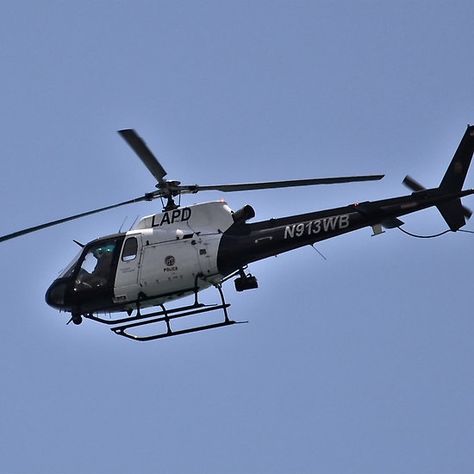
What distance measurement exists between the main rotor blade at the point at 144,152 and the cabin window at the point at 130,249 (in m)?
1.04

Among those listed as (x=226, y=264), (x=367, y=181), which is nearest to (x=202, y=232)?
(x=226, y=264)

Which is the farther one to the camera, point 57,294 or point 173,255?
point 57,294

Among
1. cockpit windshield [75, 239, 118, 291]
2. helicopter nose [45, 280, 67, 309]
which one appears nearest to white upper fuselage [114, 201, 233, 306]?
cockpit windshield [75, 239, 118, 291]

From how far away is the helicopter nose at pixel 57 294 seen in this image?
3222 cm

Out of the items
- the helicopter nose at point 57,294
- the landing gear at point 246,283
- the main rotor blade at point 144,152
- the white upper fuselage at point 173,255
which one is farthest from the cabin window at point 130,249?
the landing gear at point 246,283

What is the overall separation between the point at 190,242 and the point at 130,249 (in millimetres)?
1087

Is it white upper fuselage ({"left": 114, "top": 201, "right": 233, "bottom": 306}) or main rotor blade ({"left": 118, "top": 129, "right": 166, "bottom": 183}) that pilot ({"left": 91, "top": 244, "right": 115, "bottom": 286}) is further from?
main rotor blade ({"left": 118, "top": 129, "right": 166, "bottom": 183})

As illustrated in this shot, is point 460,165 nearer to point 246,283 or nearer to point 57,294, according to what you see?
point 246,283

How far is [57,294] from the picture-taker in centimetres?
3228

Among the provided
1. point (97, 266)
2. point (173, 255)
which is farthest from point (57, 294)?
point (173, 255)

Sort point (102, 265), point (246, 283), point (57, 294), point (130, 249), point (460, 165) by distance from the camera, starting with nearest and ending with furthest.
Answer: point (460, 165), point (246, 283), point (130, 249), point (102, 265), point (57, 294)

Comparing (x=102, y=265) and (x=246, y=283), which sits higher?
(x=102, y=265)

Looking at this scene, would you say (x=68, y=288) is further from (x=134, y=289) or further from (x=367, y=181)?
(x=367, y=181)

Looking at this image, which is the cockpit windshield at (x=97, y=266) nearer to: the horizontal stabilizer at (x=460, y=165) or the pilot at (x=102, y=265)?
the pilot at (x=102, y=265)
